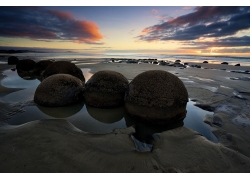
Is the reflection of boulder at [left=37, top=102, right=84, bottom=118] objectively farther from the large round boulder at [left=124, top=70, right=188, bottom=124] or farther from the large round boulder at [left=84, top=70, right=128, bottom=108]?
the large round boulder at [left=124, top=70, right=188, bottom=124]

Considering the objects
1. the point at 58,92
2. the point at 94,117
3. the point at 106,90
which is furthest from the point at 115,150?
the point at 58,92

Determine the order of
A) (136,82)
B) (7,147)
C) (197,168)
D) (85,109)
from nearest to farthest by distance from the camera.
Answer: (197,168) < (7,147) < (136,82) < (85,109)

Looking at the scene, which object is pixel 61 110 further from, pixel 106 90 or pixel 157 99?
pixel 157 99

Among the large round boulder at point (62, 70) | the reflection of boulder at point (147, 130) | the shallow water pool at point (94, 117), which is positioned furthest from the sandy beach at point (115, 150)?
the large round boulder at point (62, 70)

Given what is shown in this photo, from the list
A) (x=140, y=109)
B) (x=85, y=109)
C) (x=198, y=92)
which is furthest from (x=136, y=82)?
(x=198, y=92)

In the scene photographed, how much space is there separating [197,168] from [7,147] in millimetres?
2964

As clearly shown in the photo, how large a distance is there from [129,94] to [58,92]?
7.31 ft

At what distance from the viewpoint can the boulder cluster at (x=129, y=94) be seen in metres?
3.70

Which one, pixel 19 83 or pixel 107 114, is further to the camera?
pixel 19 83

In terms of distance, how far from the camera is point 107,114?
171 inches

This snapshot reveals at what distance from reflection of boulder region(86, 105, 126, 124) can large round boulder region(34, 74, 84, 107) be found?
0.68 m

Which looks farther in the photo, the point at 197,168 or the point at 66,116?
the point at 66,116

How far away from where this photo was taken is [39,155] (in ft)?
7.55

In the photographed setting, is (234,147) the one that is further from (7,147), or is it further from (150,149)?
(7,147)
